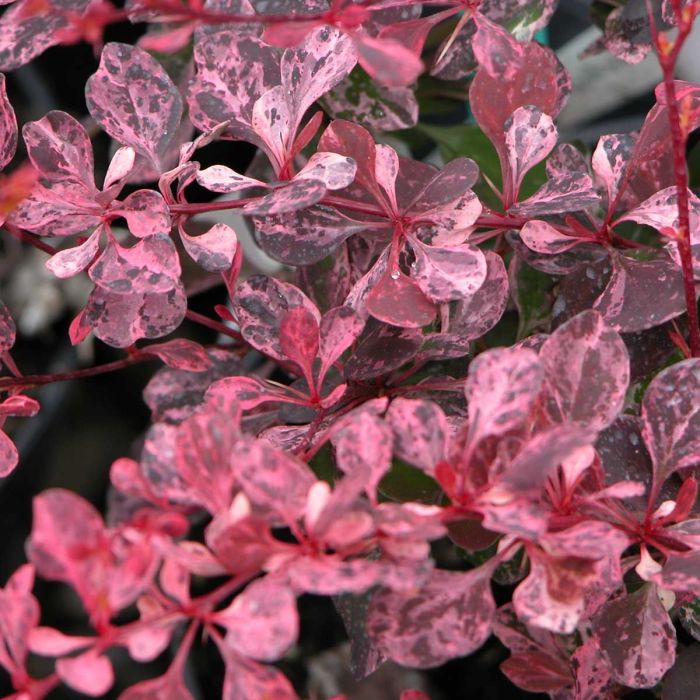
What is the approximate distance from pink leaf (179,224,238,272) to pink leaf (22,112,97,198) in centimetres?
6

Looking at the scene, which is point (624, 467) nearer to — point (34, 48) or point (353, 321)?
point (353, 321)

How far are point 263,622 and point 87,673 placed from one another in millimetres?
52

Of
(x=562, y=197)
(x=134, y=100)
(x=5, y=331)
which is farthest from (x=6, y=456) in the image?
(x=562, y=197)

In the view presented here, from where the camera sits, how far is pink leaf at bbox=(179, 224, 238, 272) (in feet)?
1.38

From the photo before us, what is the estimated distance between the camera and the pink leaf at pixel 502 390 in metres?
0.31

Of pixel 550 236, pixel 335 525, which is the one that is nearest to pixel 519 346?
pixel 550 236

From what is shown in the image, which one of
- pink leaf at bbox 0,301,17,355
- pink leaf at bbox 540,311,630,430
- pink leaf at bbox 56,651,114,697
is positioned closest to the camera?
pink leaf at bbox 56,651,114,697

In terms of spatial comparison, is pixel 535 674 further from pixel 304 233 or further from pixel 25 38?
pixel 25 38

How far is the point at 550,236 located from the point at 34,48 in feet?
0.82

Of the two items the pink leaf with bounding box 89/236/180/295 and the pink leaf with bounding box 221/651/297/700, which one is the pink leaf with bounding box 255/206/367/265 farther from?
the pink leaf with bounding box 221/651/297/700

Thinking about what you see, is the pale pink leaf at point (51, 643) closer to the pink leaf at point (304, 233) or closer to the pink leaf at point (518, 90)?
the pink leaf at point (304, 233)

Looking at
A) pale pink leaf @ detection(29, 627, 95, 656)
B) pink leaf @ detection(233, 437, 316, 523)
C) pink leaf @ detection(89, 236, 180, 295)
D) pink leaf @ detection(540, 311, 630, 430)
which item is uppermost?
pink leaf @ detection(89, 236, 180, 295)

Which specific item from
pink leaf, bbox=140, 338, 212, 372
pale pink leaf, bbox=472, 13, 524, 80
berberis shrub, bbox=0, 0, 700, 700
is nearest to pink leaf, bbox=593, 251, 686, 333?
berberis shrub, bbox=0, 0, 700, 700

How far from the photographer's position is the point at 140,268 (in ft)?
1.34
